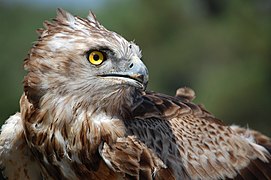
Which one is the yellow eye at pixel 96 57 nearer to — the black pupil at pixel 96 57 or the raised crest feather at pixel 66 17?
the black pupil at pixel 96 57

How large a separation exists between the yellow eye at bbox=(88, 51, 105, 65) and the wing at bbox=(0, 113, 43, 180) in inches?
36.6

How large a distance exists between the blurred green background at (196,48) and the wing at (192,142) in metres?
13.9

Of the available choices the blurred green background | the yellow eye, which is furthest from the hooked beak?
the blurred green background

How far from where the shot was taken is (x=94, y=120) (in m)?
5.94

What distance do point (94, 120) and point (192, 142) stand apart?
2.84 feet

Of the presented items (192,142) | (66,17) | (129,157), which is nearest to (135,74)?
(129,157)

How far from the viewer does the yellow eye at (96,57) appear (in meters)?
5.76

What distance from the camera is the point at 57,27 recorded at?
5992 millimetres

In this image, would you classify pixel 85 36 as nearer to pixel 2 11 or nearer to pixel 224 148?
pixel 224 148

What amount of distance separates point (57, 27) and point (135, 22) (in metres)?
20.2

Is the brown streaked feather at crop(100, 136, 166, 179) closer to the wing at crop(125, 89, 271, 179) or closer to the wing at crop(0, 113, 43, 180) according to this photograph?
the wing at crop(125, 89, 271, 179)

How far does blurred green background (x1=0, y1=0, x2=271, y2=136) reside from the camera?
2207 centimetres

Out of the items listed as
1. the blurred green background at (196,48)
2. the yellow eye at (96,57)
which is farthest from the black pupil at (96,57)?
the blurred green background at (196,48)

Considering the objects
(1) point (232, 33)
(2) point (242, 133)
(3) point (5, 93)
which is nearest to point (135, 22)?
(1) point (232, 33)
